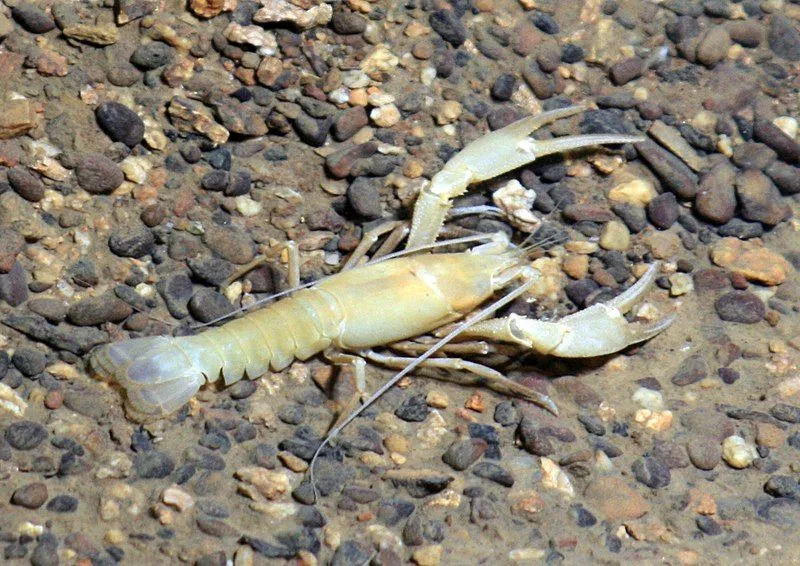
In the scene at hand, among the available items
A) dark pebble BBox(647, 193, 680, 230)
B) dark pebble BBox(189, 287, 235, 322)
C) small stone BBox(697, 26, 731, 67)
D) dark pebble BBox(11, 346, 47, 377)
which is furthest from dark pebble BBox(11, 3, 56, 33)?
small stone BBox(697, 26, 731, 67)

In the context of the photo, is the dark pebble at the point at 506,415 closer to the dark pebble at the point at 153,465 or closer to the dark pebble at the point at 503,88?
the dark pebble at the point at 153,465

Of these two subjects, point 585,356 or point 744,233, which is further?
point 744,233

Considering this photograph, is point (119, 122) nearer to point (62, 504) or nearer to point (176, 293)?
point (176, 293)

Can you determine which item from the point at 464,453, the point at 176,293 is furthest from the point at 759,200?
the point at 176,293

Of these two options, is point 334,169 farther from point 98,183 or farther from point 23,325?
point 23,325

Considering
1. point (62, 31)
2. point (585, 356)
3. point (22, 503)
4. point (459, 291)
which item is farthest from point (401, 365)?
point (62, 31)

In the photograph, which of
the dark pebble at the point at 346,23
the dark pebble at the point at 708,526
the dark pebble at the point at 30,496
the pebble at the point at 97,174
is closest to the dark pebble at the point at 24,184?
the pebble at the point at 97,174

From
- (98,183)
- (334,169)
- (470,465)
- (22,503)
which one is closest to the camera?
(22,503)
